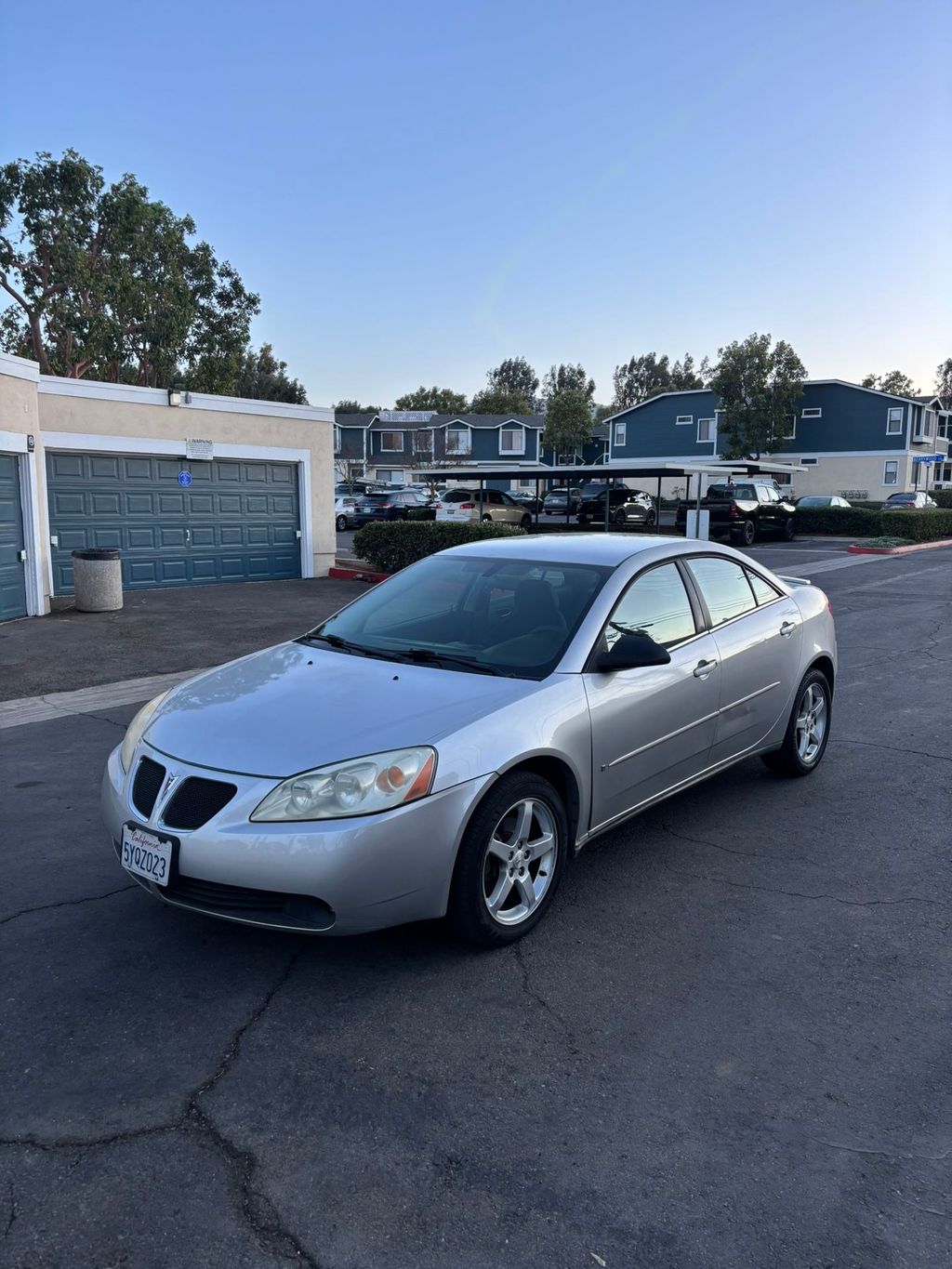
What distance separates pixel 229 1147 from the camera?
8.57ft

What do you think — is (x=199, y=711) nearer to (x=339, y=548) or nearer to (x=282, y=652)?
(x=282, y=652)

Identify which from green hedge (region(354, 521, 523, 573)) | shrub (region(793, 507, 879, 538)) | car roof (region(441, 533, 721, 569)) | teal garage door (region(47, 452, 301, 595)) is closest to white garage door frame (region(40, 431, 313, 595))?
teal garage door (region(47, 452, 301, 595))

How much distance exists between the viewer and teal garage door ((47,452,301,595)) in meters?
15.0

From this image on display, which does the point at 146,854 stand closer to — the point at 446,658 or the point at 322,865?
the point at 322,865

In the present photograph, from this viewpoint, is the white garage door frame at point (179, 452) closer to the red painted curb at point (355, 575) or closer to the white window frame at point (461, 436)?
the red painted curb at point (355, 575)

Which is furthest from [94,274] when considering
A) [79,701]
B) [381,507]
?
[79,701]

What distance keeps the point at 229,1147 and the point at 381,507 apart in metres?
31.6

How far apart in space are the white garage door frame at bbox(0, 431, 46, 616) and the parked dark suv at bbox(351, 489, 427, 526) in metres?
20.2

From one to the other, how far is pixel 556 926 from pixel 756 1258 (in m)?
1.73

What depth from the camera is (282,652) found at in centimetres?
464

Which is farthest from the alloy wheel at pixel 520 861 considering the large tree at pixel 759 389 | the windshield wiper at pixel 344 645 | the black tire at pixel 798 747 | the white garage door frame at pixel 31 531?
the large tree at pixel 759 389

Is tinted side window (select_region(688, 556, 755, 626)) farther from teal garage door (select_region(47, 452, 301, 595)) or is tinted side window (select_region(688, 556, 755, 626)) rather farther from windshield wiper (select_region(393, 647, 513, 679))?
teal garage door (select_region(47, 452, 301, 595))

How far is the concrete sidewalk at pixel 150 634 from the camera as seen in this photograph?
9391 mm

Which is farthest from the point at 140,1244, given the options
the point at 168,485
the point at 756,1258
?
the point at 168,485
